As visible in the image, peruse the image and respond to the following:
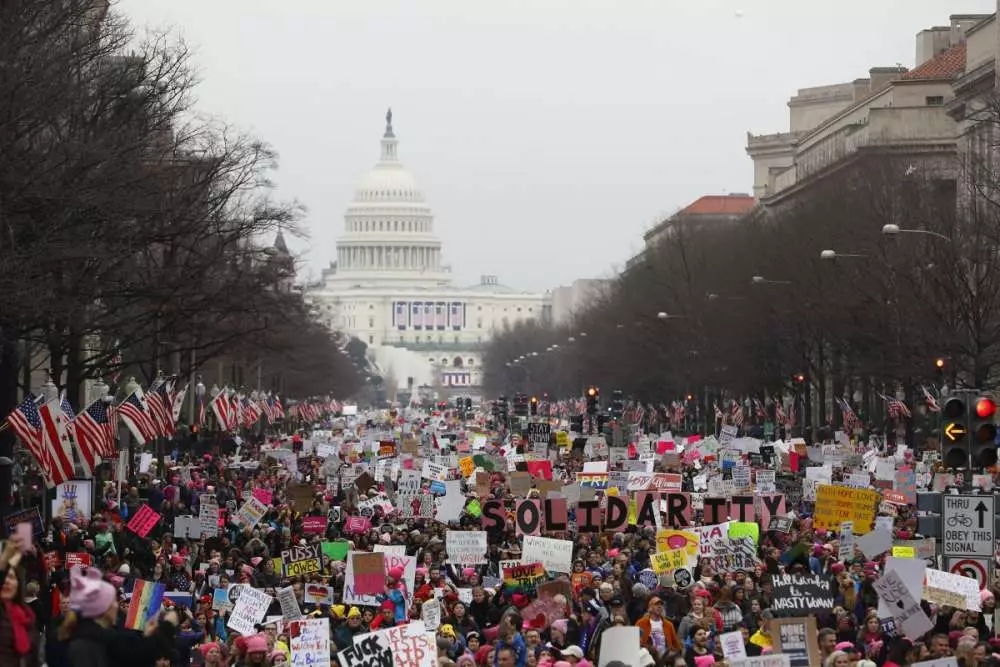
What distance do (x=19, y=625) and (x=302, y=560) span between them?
552 inches

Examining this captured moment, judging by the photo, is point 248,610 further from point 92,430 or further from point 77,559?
point 92,430

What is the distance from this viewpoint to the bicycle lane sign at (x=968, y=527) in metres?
22.2

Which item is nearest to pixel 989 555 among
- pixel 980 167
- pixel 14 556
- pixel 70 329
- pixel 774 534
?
pixel 774 534

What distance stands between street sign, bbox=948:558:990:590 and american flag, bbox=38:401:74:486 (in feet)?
39.8

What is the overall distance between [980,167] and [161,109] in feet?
68.6

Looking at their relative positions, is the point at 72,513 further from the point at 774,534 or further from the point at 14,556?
the point at 14,556

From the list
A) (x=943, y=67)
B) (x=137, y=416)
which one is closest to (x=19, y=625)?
(x=137, y=416)

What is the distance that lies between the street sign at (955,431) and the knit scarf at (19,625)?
1227cm

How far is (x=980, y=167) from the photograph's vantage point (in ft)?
184

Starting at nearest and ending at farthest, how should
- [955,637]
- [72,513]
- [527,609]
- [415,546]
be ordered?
[955,637] → [527,609] → [415,546] → [72,513]

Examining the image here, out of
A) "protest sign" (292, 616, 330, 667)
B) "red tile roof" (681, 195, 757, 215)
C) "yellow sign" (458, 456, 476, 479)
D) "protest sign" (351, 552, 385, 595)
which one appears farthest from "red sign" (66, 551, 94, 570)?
"red tile roof" (681, 195, 757, 215)

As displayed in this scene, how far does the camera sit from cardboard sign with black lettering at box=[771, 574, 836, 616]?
20.9m

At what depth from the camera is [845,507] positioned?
29.1m

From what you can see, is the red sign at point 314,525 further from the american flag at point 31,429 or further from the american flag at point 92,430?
the american flag at point 92,430
